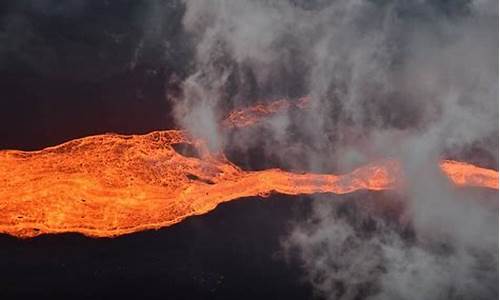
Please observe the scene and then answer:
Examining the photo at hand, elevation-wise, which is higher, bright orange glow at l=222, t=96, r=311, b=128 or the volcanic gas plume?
bright orange glow at l=222, t=96, r=311, b=128

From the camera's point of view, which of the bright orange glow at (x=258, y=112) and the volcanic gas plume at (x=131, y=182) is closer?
the volcanic gas plume at (x=131, y=182)

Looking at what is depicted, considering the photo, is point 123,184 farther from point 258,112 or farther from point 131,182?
point 258,112

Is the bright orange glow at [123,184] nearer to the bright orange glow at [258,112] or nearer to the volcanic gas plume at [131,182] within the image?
the volcanic gas plume at [131,182]

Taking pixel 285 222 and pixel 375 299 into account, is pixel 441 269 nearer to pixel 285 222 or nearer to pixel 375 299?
pixel 375 299

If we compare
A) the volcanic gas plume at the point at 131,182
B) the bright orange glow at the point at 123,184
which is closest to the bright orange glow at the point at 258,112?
the volcanic gas plume at the point at 131,182

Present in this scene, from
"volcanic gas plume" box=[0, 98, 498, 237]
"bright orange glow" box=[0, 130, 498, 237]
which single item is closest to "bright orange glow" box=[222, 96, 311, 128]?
"volcanic gas plume" box=[0, 98, 498, 237]

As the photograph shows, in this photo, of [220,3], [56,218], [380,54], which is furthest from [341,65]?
[56,218]

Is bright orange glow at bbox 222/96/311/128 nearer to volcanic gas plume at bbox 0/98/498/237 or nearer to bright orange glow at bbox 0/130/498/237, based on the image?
volcanic gas plume at bbox 0/98/498/237
